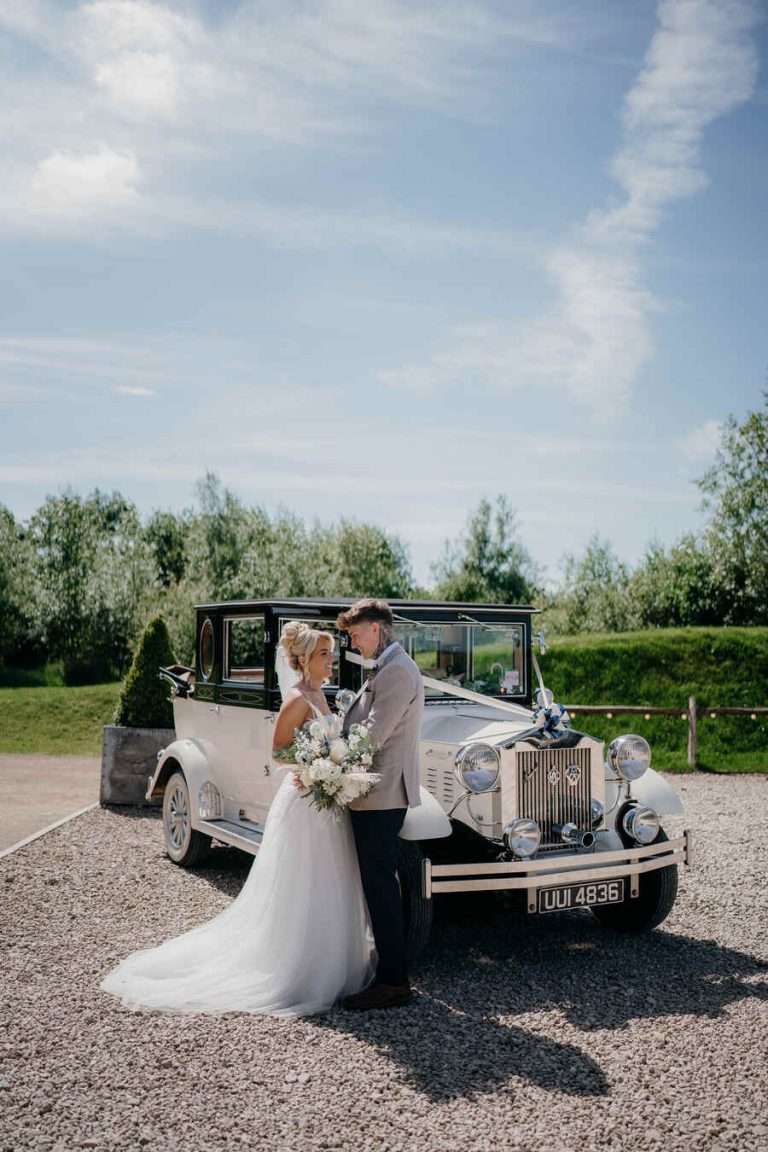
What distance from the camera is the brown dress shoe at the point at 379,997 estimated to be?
16.3 ft

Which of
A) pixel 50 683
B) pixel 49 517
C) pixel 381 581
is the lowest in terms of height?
pixel 50 683

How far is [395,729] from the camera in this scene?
5.15m

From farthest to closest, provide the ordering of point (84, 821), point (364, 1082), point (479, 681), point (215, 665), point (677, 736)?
point (677, 736)
point (84, 821)
point (215, 665)
point (479, 681)
point (364, 1082)

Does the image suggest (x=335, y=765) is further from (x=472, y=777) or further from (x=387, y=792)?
(x=472, y=777)

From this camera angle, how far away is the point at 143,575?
128 feet

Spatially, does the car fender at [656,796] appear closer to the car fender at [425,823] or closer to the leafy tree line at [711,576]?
the car fender at [425,823]

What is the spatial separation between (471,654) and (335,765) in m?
2.67

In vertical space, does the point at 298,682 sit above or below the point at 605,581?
below

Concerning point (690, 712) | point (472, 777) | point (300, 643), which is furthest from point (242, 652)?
point (690, 712)

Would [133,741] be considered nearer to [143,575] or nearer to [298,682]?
[298,682]

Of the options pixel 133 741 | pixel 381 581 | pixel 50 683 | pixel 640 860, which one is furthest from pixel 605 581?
pixel 640 860

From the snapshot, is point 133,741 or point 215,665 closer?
point 215,665

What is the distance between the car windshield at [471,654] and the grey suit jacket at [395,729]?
78.5 inches

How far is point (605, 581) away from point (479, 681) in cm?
4500
